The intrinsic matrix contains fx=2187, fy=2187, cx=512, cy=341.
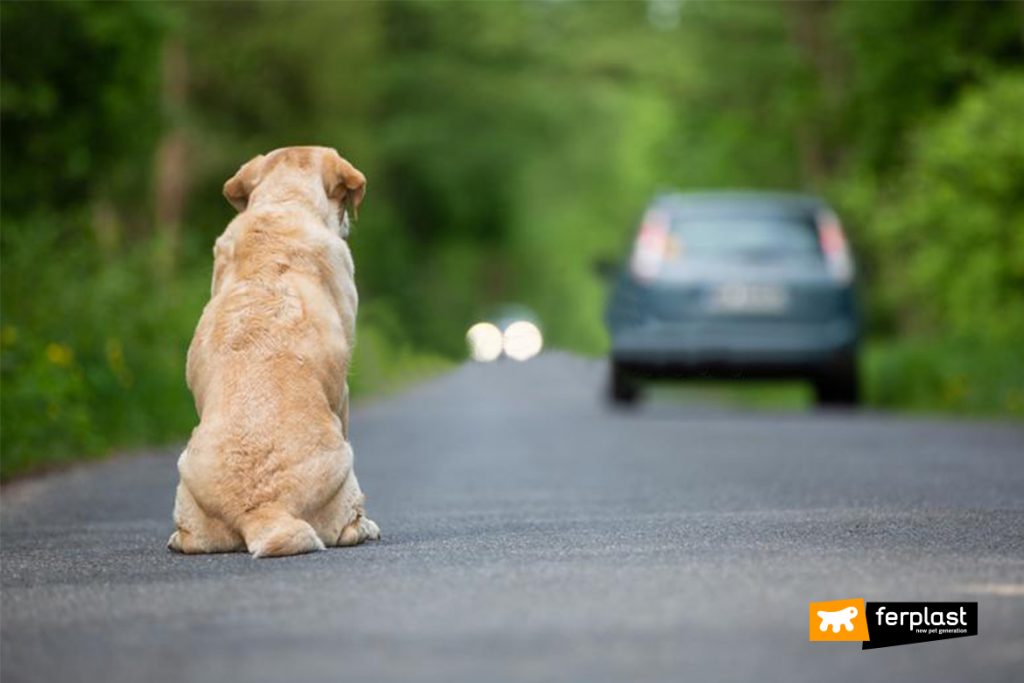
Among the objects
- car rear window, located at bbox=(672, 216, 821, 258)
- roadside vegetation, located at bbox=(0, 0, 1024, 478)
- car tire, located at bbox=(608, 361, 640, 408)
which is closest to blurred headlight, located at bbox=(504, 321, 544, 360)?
roadside vegetation, located at bbox=(0, 0, 1024, 478)

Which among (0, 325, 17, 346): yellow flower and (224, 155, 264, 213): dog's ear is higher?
(224, 155, 264, 213): dog's ear

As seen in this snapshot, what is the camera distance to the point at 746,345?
19031 millimetres

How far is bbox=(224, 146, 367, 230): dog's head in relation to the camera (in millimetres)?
8328

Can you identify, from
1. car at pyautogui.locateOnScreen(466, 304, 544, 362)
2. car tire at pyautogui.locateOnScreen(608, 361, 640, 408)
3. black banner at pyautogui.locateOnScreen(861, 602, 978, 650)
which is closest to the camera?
black banner at pyautogui.locateOnScreen(861, 602, 978, 650)

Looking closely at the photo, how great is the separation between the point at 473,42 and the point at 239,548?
124ft

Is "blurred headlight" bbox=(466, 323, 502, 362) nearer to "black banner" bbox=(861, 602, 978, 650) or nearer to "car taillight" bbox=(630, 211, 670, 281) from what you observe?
"car taillight" bbox=(630, 211, 670, 281)

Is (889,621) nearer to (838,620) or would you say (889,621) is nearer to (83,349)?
(838,620)

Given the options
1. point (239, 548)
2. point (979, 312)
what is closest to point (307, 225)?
point (239, 548)

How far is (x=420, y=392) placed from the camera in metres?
31.7

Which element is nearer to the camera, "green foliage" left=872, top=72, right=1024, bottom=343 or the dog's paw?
the dog's paw

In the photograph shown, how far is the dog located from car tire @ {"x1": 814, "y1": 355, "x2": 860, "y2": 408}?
38.6 feet

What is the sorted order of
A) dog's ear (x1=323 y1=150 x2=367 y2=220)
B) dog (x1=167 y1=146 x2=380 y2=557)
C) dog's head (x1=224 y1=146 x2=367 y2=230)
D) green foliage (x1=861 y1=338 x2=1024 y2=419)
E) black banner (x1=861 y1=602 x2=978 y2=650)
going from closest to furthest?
1. black banner (x1=861 y1=602 x2=978 y2=650)
2. dog (x1=167 y1=146 x2=380 y2=557)
3. dog's head (x1=224 y1=146 x2=367 y2=230)
4. dog's ear (x1=323 y1=150 x2=367 y2=220)
5. green foliage (x1=861 y1=338 x2=1024 y2=419)

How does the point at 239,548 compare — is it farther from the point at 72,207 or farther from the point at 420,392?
the point at 420,392

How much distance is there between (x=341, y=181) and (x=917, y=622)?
3.74 m
